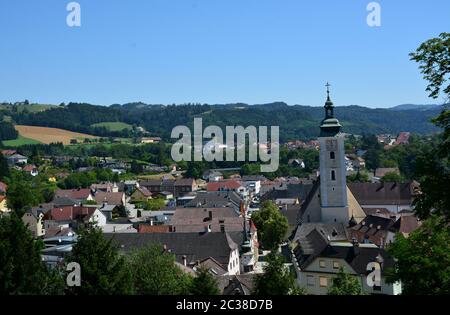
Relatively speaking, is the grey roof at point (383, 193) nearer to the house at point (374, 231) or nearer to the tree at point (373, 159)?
the house at point (374, 231)

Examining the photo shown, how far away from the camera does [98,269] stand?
15.6m

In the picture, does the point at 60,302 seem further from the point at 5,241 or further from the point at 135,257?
the point at 135,257

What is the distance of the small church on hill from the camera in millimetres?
46031

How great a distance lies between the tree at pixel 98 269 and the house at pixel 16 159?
123 metres

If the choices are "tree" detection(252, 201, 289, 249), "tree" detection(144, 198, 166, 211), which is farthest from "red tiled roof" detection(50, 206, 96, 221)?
"tree" detection(252, 201, 289, 249)

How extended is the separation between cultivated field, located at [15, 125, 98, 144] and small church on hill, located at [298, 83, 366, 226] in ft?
436

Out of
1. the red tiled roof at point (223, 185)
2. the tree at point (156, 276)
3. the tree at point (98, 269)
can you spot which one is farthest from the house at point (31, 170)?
the tree at point (98, 269)

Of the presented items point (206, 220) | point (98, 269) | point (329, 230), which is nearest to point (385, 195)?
point (329, 230)

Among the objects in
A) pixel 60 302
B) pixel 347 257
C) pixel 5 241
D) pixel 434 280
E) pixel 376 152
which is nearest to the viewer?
pixel 60 302

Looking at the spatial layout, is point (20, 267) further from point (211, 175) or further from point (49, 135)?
point (49, 135)

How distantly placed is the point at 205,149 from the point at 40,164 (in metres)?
41.8

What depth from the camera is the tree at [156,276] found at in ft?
64.4

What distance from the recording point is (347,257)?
27344 mm

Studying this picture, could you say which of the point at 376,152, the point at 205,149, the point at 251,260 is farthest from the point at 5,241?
the point at 205,149
